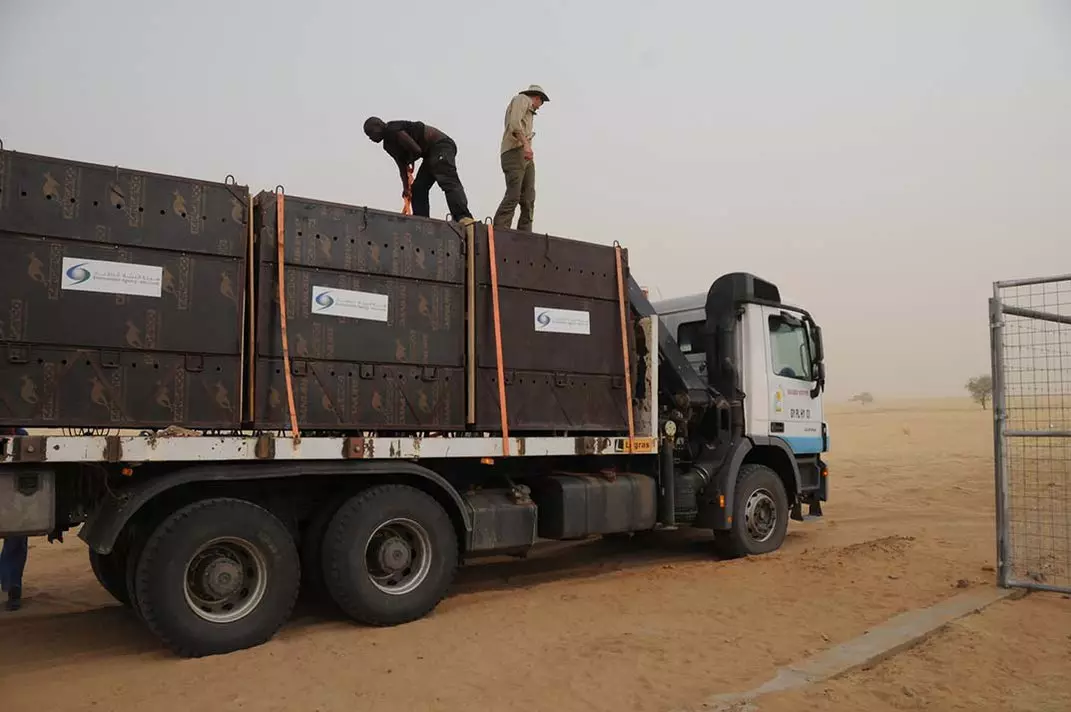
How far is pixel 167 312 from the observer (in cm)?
570

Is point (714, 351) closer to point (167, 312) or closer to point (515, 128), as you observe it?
point (515, 128)

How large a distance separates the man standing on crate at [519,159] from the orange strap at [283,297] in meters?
2.88

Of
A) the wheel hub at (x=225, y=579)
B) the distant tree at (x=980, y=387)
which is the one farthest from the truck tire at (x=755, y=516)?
the distant tree at (x=980, y=387)

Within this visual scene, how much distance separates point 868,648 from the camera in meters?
5.44

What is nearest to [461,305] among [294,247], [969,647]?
[294,247]

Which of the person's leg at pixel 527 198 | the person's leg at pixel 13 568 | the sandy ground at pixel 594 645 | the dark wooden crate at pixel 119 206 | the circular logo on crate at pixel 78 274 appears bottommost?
the sandy ground at pixel 594 645

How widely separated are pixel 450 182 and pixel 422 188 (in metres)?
0.54

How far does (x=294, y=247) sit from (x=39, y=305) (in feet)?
5.82

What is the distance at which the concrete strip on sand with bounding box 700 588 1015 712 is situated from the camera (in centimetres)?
456

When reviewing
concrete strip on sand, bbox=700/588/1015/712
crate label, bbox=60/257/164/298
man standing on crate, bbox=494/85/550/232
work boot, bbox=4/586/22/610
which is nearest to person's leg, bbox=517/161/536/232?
man standing on crate, bbox=494/85/550/232

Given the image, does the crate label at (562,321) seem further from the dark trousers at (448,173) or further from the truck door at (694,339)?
the truck door at (694,339)

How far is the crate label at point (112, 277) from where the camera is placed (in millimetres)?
5395

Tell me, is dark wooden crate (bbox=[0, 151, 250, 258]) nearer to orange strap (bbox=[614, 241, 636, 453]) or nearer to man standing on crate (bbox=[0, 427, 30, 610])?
man standing on crate (bbox=[0, 427, 30, 610])

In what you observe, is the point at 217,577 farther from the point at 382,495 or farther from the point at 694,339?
the point at 694,339
